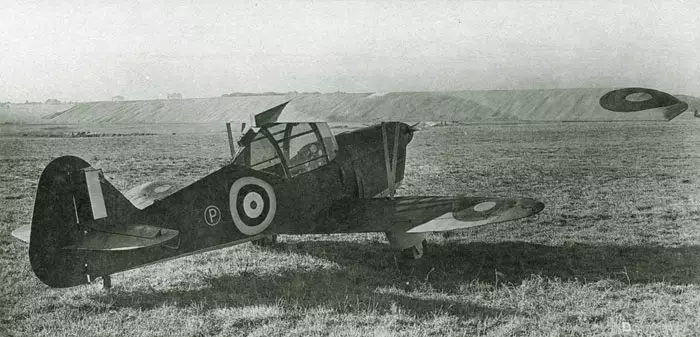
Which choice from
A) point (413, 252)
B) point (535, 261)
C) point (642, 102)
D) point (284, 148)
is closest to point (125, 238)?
point (284, 148)

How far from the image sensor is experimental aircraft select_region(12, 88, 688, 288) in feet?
14.5

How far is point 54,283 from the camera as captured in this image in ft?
14.3

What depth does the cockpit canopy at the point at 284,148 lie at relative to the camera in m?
5.83

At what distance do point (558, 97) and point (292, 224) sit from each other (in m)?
2.99

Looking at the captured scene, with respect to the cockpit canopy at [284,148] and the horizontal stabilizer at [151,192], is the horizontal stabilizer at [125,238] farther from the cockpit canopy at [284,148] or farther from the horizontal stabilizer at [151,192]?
the horizontal stabilizer at [151,192]

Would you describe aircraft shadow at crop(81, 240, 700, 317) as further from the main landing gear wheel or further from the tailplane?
the tailplane

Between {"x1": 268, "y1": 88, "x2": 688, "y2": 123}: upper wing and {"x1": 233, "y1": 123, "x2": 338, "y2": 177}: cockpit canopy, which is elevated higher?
{"x1": 268, "y1": 88, "x2": 688, "y2": 123}: upper wing

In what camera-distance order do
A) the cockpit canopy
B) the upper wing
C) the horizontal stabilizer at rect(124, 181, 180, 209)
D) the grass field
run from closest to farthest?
the grass field → the upper wing → the cockpit canopy → the horizontal stabilizer at rect(124, 181, 180, 209)

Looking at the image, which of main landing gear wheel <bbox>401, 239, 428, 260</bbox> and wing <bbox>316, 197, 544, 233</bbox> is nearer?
wing <bbox>316, 197, 544, 233</bbox>

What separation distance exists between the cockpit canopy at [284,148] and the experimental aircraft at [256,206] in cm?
1

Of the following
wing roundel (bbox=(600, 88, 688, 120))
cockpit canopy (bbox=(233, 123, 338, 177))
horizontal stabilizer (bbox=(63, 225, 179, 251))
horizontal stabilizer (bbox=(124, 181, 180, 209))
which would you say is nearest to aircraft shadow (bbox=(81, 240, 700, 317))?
horizontal stabilizer (bbox=(63, 225, 179, 251))

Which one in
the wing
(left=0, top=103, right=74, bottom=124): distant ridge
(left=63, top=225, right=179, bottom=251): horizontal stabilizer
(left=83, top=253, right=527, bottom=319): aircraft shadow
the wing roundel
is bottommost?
(left=83, top=253, right=527, bottom=319): aircraft shadow

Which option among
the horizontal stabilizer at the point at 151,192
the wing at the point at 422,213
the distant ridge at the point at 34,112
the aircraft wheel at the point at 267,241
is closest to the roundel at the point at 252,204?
the wing at the point at 422,213

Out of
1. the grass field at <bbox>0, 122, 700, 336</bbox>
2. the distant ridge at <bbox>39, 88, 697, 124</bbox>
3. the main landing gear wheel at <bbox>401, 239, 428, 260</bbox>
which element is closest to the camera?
the grass field at <bbox>0, 122, 700, 336</bbox>
